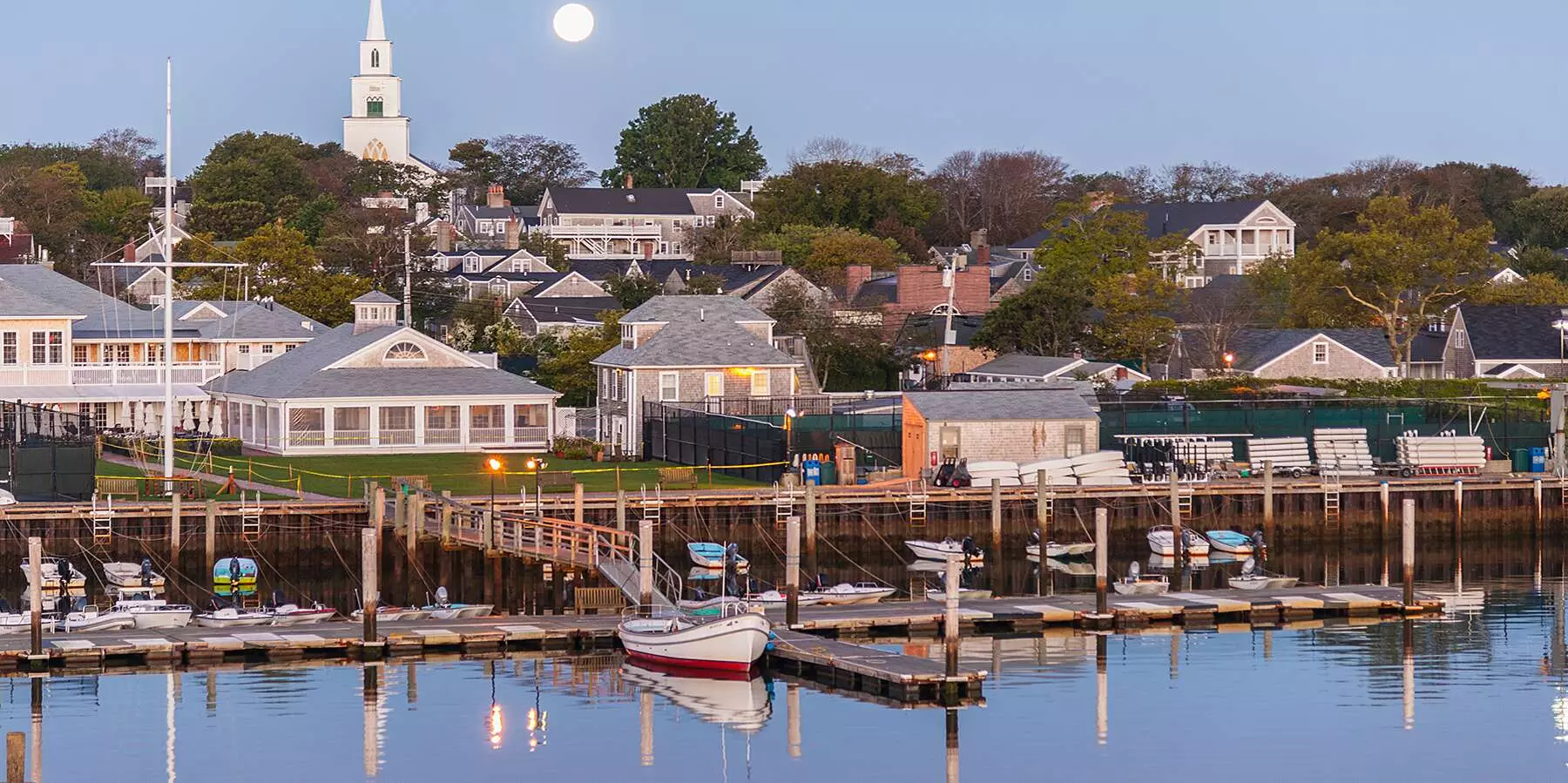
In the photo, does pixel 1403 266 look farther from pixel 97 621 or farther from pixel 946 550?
pixel 97 621

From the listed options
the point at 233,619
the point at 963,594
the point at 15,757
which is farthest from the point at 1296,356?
the point at 15,757

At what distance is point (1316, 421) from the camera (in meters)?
87.2

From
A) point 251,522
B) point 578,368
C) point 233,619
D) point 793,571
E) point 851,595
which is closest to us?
point 793,571

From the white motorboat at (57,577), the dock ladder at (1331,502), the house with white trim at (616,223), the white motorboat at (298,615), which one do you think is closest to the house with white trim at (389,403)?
the white motorboat at (57,577)

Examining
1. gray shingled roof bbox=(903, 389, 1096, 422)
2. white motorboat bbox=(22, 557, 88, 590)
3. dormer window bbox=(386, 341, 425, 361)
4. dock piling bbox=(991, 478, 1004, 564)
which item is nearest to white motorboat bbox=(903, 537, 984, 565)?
dock piling bbox=(991, 478, 1004, 564)

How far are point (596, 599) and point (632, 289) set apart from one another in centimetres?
6502

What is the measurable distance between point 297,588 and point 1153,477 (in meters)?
28.9

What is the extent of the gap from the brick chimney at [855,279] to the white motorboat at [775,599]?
78563mm

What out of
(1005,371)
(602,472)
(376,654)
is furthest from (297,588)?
(1005,371)

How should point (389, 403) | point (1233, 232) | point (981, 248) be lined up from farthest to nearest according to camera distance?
point (1233, 232) → point (981, 248) → point (389, 403)

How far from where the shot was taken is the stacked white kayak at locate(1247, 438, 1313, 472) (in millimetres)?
83062

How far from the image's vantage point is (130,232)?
174875 mm

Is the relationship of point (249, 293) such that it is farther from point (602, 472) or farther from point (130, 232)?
point (130, 232)

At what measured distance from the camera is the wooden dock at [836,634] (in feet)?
166
